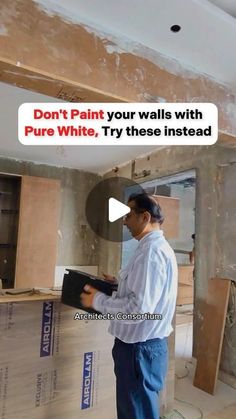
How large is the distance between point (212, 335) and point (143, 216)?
158 cm

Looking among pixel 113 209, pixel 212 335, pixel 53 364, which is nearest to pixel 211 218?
pixel 212 335

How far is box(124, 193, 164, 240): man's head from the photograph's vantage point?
4.66 feet

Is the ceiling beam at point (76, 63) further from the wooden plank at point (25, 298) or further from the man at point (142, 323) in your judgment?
the wooden plank at point (25, 298)

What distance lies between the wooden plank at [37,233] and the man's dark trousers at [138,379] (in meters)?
2.50

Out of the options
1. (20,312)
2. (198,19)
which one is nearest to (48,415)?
(20,312)

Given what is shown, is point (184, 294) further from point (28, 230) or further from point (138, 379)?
point (138, 379)

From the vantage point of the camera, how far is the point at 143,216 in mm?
1428

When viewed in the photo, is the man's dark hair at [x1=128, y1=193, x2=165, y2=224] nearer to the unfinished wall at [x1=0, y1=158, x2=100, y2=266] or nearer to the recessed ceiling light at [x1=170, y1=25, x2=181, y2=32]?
the recessed ceiling light at [x1=170, y1=25, x2=181, y2=32]

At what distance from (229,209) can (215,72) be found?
1.15 metres

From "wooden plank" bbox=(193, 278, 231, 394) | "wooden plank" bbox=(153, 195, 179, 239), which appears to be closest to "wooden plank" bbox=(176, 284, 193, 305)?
"wooden plank" bbox=(153, 195, 179, 239)

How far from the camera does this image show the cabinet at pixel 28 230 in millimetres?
3562

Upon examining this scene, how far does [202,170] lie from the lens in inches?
110

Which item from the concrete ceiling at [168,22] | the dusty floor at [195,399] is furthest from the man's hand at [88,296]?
the concrete ceiling at [168,22]

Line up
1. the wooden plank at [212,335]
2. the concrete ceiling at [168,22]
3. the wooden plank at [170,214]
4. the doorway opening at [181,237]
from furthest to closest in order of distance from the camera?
the wooden plank at [170,214]
the doorway opening at [181,237]
the wooden plank at [212,335]
the concrete ceiling at [168,22]
